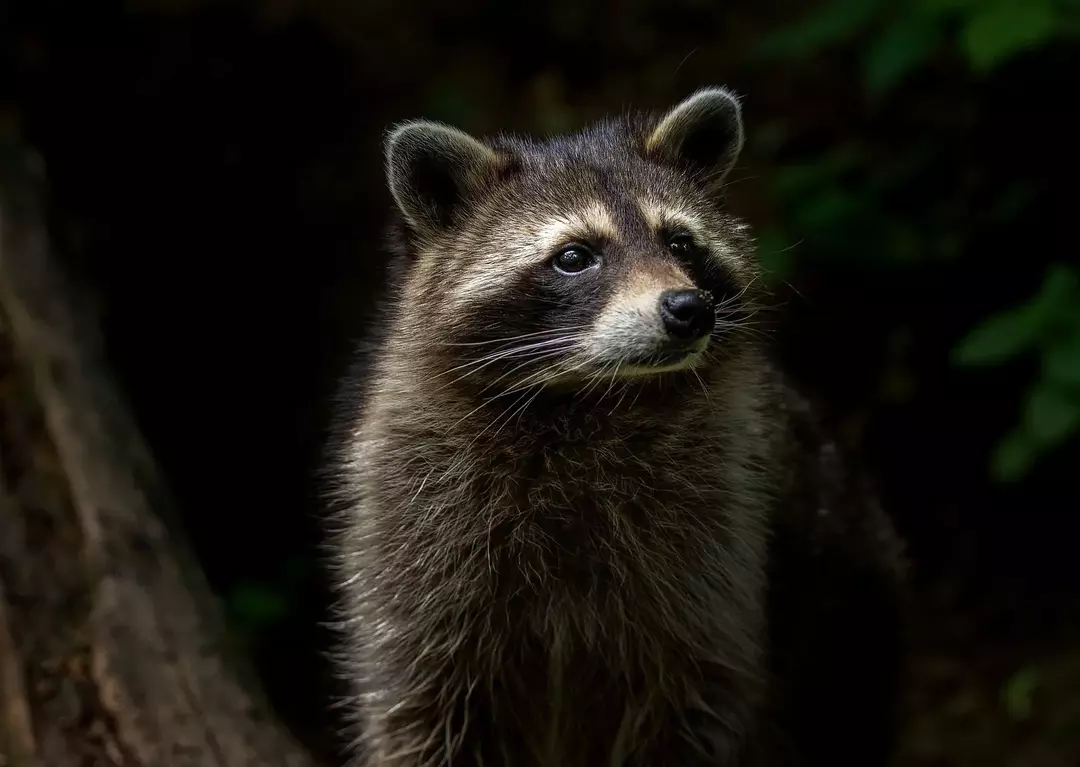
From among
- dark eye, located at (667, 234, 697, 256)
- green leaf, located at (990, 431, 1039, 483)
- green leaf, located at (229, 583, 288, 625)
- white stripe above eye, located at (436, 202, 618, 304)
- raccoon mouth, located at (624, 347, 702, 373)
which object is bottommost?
green leaf, located at (990, 431, 1039, 483)

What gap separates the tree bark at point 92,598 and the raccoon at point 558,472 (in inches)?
18.3

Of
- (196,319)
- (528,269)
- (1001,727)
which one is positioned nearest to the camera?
(528,269)

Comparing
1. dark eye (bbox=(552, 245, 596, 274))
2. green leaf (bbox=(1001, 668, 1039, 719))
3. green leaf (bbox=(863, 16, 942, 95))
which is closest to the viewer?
dark eye (bbox=(552, 245, 596, 274))

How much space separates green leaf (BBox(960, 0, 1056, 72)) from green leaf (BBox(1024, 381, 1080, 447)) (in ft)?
3.73

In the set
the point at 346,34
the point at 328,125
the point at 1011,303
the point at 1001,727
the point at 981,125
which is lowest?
the point at 1001,727

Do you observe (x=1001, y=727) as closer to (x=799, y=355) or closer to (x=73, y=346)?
(x=799, y=355)

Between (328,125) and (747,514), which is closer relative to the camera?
(747,514)

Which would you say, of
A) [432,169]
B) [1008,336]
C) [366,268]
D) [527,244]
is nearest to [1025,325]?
[1008,336]

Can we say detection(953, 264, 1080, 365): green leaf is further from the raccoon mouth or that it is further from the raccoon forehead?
the raccoon mouth

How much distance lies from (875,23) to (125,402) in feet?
10.7

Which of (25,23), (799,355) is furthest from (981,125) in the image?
(25,23)

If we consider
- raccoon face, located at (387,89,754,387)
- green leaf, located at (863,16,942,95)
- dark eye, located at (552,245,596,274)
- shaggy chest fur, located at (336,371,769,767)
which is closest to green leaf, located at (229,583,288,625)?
shaggy chest fur, located at (336,371,769,767)

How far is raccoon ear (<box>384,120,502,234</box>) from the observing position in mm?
3602

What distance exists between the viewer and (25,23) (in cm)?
600
